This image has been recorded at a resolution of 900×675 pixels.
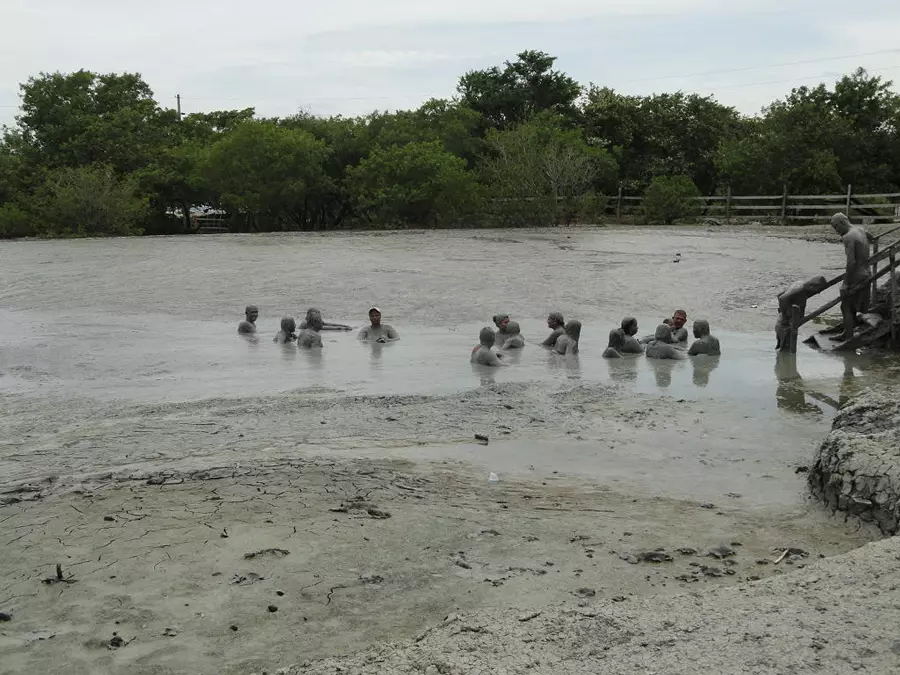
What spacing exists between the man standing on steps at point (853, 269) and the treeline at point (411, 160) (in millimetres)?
23752

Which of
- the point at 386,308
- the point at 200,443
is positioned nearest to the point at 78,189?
the point at 386,308

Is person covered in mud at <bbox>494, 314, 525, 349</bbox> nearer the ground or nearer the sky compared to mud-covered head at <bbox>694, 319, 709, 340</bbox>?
nearer the ground

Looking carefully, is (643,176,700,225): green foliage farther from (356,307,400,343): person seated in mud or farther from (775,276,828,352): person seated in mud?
(356,307,400,343): person seated in mud

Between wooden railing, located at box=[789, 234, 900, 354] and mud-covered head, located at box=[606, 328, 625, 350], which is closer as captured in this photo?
wooden railing, located at box=[789, 234, 900, 354]

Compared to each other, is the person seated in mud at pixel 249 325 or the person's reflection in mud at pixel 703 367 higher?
the person seated in mud at pixel 249 325

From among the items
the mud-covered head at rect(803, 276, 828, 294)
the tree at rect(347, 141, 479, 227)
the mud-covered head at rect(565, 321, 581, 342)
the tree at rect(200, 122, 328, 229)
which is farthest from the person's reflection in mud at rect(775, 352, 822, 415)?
the tree at rect(200, 122, 328, 229)

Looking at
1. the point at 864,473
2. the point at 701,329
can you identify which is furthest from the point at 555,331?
the point at 864,473

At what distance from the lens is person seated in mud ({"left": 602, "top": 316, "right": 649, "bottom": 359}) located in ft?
43.5

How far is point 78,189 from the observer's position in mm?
37062

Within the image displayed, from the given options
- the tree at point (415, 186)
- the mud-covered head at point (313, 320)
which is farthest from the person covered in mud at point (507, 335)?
the tree at point (415, 186)

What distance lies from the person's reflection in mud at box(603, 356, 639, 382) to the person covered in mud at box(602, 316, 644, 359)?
0.13 m

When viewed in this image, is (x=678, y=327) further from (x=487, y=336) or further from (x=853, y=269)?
(x=487, y=336)

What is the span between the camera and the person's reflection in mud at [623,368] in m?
11.9

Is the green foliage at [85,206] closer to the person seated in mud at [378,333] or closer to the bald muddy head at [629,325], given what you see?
the person seated in mud at [378,333]
